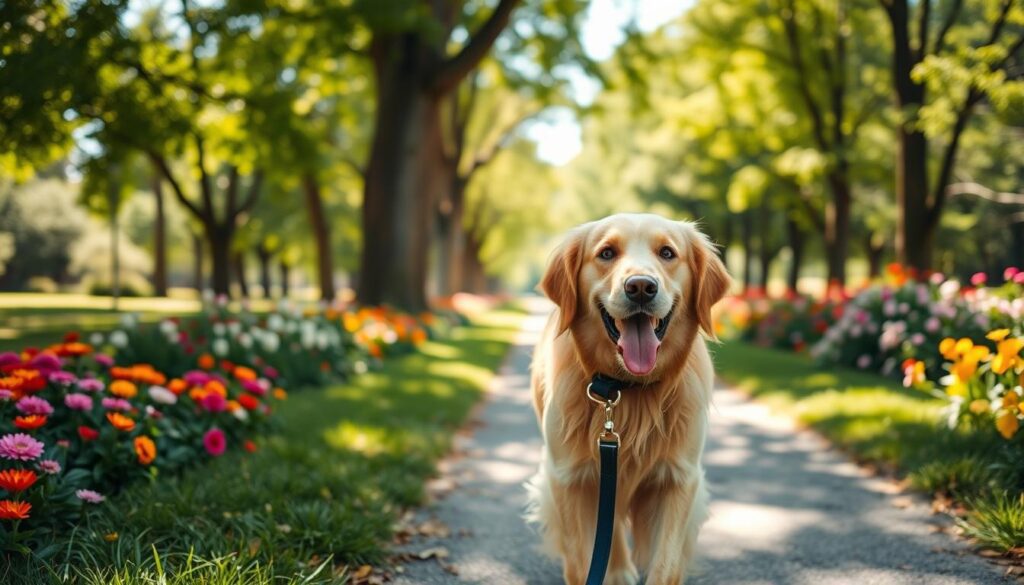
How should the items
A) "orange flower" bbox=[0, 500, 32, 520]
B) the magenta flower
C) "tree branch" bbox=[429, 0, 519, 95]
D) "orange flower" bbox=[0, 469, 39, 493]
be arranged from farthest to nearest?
"tree branch" bbox=[429, 0, 519, 95] < the magenta flower < "orange flower" bbox=[0, 469, 39, 493] < "orange flower" bbox=[0, 500, 32, 520]

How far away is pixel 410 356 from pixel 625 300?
999cm

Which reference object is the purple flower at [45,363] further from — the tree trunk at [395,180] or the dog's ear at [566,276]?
the tree trunk at [395,180]

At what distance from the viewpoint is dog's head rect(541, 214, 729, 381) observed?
2.92m

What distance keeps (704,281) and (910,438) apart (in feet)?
12.1

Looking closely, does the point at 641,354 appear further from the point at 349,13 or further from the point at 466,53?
the point at 466,53

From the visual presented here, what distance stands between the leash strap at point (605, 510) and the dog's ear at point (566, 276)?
55cm

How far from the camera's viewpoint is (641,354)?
9.75 ft

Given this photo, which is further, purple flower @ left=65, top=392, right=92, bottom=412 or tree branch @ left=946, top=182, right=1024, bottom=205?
tree branch @ left=946, top=182, right=1024, bottom=205

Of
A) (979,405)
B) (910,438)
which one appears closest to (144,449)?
(979,405)

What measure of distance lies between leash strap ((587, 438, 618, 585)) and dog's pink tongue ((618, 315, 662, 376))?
0.35 metres

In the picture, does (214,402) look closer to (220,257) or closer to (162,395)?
(162,395)

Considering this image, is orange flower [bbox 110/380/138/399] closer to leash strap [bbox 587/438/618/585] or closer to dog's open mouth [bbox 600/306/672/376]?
leash strap [bbox 587/438/618/585]

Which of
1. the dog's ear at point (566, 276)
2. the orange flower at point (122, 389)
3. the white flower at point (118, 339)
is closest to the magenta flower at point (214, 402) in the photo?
the orange flower at point (122, 389)

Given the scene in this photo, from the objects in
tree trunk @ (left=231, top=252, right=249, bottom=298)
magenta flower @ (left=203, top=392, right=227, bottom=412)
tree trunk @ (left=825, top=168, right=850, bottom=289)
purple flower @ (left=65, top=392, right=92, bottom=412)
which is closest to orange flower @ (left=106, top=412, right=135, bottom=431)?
purple flower @ (left=65, top=392, right=92, bottom=412)
